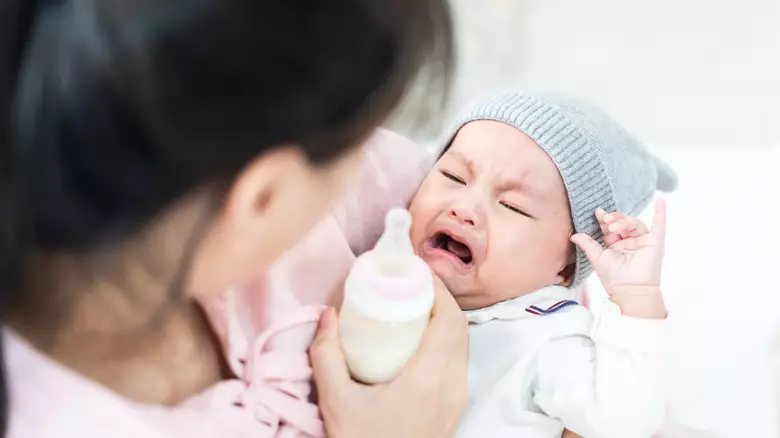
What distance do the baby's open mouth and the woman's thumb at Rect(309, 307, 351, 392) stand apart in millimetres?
264

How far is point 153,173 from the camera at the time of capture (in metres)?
0.35

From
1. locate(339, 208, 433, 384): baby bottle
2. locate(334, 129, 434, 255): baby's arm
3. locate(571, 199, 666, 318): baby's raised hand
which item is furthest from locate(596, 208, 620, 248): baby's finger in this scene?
locate(339, 208, 433, 384): baby bottle

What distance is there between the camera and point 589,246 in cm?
82

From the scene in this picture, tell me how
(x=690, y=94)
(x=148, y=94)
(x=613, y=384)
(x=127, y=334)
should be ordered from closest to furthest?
(x=148, y=94) → (x=127, y=334) → (x=613, y=384) → (x=690, y=94)

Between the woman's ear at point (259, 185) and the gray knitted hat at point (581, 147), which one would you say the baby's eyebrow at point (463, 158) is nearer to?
the gray knitted hat at point (581, 147)

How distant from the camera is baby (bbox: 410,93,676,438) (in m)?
0.73

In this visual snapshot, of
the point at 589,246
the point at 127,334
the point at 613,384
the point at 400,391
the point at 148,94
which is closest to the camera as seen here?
the point at 148,94

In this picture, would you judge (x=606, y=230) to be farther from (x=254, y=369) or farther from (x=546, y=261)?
(x=254, y=369)

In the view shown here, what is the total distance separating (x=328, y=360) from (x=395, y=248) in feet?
0.41

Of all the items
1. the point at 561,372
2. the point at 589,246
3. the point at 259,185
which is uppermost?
the point at 259,185

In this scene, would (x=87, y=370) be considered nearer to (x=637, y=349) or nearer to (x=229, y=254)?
(x=229, y=254)

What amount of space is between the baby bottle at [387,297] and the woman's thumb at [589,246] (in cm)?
29

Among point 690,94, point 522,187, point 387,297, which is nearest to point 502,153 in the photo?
point 522,187

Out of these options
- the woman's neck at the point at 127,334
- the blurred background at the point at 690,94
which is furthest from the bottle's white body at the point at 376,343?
the blurred background at the point at 690,94
